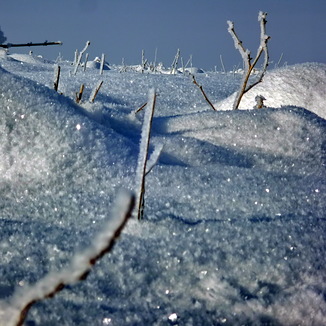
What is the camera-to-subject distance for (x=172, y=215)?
45.3 inches

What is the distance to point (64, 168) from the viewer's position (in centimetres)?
140

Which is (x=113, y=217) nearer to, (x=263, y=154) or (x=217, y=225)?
(x=217, y=225)

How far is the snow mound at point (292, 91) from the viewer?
3.20 metres

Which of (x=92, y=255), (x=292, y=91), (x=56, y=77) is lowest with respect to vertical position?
(x=92, y=255)

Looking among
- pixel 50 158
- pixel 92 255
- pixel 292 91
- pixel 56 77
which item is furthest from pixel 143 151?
pixel 292 91

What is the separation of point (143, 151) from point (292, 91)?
2524 mm

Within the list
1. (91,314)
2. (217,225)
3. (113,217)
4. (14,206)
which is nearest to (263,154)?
(217,225)

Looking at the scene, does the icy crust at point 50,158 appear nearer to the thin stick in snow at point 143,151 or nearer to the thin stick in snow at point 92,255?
the thin stick in snow at point 143,151

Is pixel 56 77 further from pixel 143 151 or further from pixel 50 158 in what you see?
pixel 143 151

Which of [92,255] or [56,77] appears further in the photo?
[56,77]

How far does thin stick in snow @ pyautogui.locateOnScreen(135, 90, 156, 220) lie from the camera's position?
3.31 ft

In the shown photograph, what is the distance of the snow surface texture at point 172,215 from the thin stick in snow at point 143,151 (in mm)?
55

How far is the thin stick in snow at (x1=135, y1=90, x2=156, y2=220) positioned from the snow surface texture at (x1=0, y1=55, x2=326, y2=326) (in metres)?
0.06

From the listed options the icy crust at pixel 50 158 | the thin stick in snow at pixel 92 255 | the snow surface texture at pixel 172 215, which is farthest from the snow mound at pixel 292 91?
the thin stick in snow at pixel 92 255
